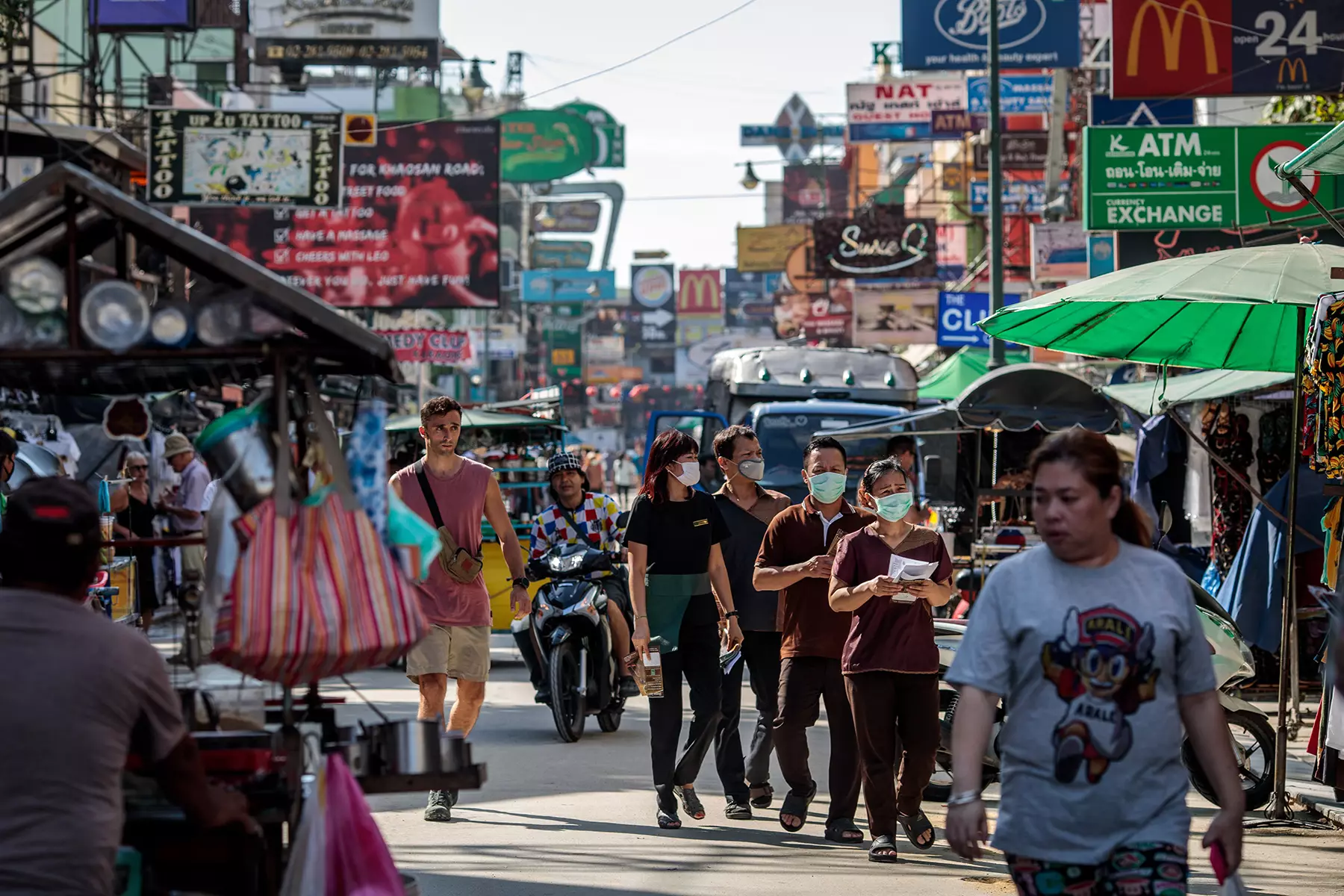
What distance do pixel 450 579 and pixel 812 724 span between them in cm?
187

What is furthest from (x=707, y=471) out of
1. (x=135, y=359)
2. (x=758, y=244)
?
(x=758, y=244)

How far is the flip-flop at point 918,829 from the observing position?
8.04m

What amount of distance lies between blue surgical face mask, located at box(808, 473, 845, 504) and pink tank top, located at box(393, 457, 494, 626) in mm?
1574

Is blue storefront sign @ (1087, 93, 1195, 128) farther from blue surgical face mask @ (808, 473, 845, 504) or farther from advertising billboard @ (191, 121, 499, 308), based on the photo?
blue surgical face mask @ (808, 473, 845, 504)

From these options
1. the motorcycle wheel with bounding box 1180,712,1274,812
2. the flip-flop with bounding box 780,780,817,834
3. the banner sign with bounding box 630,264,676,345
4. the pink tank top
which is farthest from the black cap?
the banner sign with bounding box 630,264,676,345

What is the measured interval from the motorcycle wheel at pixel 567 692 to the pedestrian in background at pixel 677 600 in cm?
250

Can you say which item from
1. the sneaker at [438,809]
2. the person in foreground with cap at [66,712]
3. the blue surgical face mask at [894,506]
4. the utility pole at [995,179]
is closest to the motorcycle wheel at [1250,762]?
the blue surgical face mask at [894,506]

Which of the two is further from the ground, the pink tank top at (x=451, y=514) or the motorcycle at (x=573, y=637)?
the pink tank top at (x=451, y=514)

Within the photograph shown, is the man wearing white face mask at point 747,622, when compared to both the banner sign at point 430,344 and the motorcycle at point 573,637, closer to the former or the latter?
the motorcycle at point 573,637

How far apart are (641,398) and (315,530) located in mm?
117649

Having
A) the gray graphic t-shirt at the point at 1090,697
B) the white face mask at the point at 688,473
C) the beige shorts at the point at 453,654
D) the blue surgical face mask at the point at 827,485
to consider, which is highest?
the white face mask at the point at 688,473

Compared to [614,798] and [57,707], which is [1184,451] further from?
[57,707]

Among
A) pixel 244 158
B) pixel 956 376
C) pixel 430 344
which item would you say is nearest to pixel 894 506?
pixel 956 376

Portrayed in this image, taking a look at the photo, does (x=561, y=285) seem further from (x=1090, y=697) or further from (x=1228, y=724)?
(x=1090, y=697)
